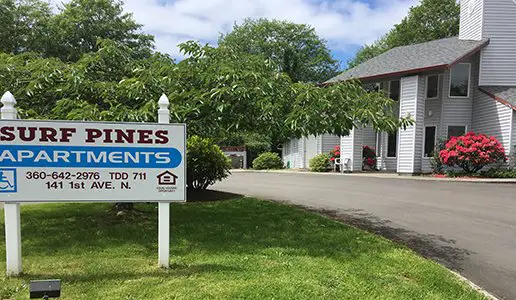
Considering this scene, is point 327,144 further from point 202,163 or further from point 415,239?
point 415,239

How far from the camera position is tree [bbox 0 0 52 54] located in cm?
2434

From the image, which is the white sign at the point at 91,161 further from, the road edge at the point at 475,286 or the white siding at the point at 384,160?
the white siding at the point at 384,160

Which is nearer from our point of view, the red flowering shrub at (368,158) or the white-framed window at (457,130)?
the white-framed window at (457,130)

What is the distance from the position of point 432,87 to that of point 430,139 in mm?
2744

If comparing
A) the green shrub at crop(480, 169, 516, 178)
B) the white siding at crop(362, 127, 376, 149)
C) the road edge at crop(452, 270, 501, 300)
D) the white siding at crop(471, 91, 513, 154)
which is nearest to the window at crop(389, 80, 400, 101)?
the white siding at crop(362, 127, 376, 149)

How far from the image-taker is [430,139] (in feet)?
63.0

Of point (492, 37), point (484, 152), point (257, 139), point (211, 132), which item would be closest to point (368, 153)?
point (484, 152)

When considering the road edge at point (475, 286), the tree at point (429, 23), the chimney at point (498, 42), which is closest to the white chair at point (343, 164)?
the chimney at point (498, 42)

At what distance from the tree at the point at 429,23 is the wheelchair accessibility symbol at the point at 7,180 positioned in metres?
39.8

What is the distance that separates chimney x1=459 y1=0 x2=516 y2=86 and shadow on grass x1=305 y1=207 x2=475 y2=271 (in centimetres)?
1464

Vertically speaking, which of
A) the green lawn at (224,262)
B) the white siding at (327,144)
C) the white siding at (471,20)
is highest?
the white siding at (471,20)

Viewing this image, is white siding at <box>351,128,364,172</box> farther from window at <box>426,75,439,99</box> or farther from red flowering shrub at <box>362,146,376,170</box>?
window at <box>426,75,439,99</box>

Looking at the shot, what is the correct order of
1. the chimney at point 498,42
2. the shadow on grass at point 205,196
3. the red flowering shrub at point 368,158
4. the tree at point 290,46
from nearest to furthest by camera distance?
1. the shadow on grass at point 205,196
2. the chimney at point 498,42
3. the red flowering shrub at point 368,158
4. the tree at point 290,46

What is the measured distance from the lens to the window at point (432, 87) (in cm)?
1912
